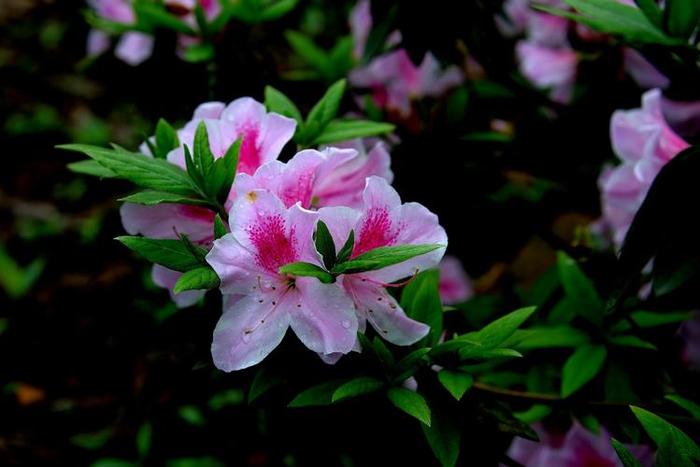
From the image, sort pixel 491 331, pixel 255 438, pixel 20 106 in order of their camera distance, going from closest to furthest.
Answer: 1. pixel 491 331
2. pixel 255 438
3. pixel 20 106

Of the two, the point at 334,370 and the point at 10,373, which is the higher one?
the point at 334,370

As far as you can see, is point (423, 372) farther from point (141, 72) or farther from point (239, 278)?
point (141, 72)

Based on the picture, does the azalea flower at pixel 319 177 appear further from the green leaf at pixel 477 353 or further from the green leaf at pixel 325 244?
the green leaf at pixel 477 353

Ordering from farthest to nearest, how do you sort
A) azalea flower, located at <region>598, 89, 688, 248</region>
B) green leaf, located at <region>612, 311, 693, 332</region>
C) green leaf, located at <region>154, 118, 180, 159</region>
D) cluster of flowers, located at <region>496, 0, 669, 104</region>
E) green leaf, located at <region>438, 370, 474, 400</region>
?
cluster of flowers, located at <region>496, 0, 669, 104</region>, green leaf, located at <region>612, 311, 693, 332</region>, azalea flower, located at <region>598, 89, 688, 248</region>, green leaf, located at <region>154, 118, 180, 159</region>, green leaf, located at <region>438, 370, 474, 400</region>

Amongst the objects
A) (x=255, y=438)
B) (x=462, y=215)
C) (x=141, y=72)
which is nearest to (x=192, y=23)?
(x=141, y=72)

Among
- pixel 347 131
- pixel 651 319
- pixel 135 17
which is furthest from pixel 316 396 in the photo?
pixel 135 17

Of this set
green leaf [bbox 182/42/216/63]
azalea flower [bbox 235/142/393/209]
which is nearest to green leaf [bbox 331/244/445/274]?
azalea flower [bbox 235/142/393/209]

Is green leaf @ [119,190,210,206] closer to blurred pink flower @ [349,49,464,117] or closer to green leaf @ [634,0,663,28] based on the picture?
green leaf @ [634,0,663,28]

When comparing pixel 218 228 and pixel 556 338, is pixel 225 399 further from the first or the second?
pixel 218 228
